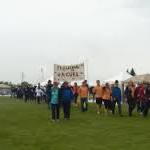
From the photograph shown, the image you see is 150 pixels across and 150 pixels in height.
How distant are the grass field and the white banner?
807 inches

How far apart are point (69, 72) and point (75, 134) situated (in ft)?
91.5

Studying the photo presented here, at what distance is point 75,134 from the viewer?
2147cm

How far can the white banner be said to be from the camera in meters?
48.8

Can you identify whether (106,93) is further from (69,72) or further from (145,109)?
(69,72)

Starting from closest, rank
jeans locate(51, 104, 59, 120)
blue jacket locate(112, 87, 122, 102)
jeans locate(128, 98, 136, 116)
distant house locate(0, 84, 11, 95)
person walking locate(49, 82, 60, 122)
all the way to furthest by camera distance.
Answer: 1. person walking locate(49, 82, 60, 122)
2. jeans locate(51, 104, 59, 120)
3. jeans locate(128, 98, 136, 116)
4. blue jacket locate(112, 87, 122, 102)
5. distant house locate(0, 84, 11, 95)

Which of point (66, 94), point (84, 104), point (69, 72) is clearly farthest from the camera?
point (69, 72)

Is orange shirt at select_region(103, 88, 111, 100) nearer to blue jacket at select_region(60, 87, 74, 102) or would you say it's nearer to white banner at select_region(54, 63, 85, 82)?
blue jacket at select_region(60, 87, 74, 102)

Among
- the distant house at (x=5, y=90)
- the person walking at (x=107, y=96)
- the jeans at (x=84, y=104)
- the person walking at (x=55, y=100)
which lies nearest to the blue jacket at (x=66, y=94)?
the person walking at (x=55, y=100)

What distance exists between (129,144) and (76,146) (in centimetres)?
170

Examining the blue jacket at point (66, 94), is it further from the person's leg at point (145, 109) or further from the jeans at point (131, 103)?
the person's leg at point (145, 109)

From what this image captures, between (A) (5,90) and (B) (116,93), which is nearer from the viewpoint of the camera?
(B) (116,93)

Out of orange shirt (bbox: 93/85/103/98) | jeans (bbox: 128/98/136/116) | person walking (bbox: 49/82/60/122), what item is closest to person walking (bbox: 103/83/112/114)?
orange shirt (bbox: 93/85/103/98)

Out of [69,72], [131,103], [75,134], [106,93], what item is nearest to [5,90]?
[69,72]

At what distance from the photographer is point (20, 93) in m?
78.8
